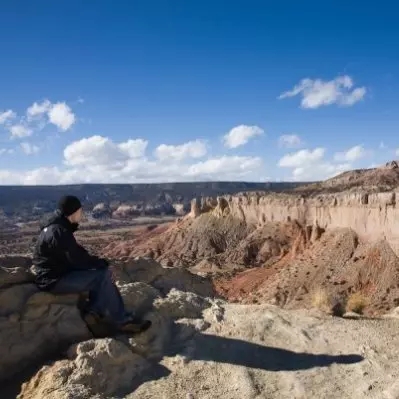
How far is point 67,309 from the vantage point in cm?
634

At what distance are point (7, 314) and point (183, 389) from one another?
90.7 inches

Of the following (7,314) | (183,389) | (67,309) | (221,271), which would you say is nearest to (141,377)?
(183,389)

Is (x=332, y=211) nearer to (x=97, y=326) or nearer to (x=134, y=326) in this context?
(x=134, y=326)

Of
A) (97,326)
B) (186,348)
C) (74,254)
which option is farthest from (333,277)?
(74,254)

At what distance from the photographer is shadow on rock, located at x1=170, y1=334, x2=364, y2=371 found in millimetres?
6336

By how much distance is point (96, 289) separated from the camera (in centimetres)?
605

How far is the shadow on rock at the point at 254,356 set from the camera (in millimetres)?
6336

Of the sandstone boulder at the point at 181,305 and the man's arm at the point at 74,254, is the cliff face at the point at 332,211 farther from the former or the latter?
the man's arm at the point at 74,254

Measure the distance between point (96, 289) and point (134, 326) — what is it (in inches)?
28.3

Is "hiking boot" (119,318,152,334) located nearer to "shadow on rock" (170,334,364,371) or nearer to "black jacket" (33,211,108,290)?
"shadow on rock" (170,334,364,371)

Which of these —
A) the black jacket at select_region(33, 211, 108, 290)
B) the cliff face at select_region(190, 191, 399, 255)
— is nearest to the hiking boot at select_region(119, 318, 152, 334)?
the black jacket at select_region(33, 211, 108, 290)

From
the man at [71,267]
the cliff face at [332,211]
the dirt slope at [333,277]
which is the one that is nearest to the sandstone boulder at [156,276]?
the man at [71,267]

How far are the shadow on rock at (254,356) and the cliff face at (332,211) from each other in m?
23.7

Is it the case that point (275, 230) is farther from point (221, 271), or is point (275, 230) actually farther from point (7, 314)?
point (7, 314)
